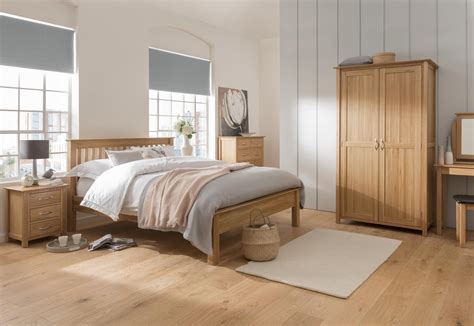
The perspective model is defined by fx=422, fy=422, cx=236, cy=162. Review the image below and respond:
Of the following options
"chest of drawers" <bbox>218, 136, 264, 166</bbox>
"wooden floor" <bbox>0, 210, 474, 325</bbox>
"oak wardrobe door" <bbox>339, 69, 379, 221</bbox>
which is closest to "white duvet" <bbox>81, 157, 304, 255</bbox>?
"wooden floor" <bbox>0, 210, 474, 325</bbox>

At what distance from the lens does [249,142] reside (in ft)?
24.1

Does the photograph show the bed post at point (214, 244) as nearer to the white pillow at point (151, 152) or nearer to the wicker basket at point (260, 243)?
the wicker basket at point (260, 243)

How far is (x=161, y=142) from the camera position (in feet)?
19.1

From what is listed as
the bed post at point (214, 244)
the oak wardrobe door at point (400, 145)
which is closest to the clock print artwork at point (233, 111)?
the oak wardrobe door at point (400, 145)

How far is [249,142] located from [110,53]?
298 cm

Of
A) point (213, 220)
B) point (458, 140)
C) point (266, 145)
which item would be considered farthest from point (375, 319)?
point (266, 145)

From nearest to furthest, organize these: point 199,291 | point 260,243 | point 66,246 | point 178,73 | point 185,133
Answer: point 199,291
point 260,243
point 66,246
point 185,133
point 178,73

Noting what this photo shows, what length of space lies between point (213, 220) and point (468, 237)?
8.86 ft

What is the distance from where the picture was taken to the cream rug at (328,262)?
3.00 meters

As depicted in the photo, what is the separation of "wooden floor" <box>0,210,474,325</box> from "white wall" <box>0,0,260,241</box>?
1.35m

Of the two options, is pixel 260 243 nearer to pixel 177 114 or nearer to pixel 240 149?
pixel 177 114

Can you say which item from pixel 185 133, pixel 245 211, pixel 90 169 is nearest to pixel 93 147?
pixel 90 169

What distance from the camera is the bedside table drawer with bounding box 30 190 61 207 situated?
4022mm

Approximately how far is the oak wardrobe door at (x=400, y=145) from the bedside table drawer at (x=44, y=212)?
3.39 metres
